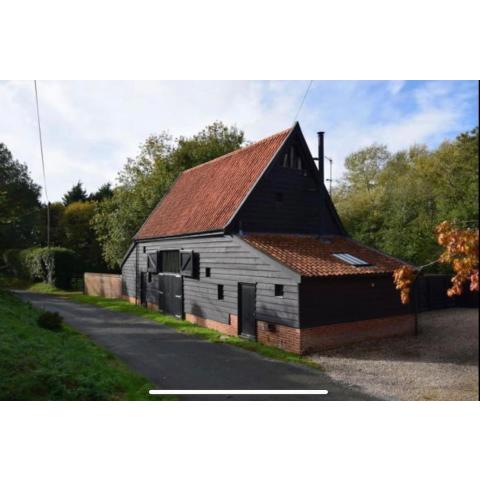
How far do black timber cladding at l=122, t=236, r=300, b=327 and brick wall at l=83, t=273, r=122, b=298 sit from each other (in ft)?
21.0

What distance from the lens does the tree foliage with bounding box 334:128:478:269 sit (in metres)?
4.16

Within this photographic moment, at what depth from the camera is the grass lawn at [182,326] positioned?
838cm

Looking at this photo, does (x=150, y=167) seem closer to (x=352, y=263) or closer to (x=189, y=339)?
(x=189, y=339)

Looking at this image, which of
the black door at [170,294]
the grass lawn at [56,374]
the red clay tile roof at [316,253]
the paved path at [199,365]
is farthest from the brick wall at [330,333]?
the black door at [170,294]

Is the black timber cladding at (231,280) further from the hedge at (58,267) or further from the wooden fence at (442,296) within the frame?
the hedge at (58,267)

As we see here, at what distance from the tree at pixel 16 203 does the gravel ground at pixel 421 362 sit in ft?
21.3

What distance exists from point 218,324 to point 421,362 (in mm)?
6056

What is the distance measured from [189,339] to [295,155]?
19.6 ft

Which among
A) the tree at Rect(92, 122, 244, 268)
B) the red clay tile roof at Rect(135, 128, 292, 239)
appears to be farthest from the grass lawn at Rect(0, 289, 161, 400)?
the tree at Rect(92, 122, 244, 268)

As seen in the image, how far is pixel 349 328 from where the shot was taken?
9070mm

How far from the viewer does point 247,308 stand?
10148 mm

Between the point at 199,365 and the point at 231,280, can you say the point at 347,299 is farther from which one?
the point at 199,365
